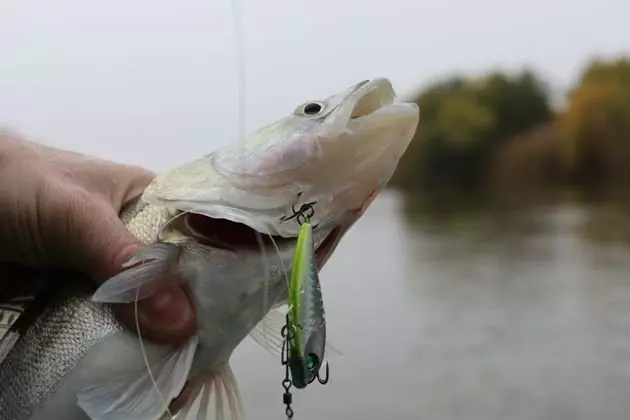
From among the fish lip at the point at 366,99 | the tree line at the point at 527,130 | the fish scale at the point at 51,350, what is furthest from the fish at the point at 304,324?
the tree line at the point at 527,130

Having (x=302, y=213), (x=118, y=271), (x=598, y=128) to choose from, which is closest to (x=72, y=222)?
(x=118, y=271)

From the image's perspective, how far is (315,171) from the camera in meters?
1.30

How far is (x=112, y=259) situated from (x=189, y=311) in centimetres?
14

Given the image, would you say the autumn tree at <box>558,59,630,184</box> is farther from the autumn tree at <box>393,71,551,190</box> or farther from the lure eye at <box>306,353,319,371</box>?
the lure eye at <box>306,353,319,371</box>

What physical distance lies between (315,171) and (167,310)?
0.94 ft

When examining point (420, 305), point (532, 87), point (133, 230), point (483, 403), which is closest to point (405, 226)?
point (532, 87)

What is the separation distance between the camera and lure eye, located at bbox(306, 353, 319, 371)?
1.08 m

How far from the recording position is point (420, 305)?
10312 mm

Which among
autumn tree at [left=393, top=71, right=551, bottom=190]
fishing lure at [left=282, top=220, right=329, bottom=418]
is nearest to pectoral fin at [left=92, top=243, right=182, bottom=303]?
fishing lure at [left=282, top=220, right=329, bottom=418]

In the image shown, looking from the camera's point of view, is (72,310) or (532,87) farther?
(532,87)

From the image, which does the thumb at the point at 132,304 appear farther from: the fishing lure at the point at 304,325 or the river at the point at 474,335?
the river at the point at 474,335

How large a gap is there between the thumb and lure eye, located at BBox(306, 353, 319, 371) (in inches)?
12.3

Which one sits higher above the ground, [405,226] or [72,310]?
[405,226]

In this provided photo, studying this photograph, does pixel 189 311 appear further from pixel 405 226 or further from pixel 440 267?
pixel 405 226
